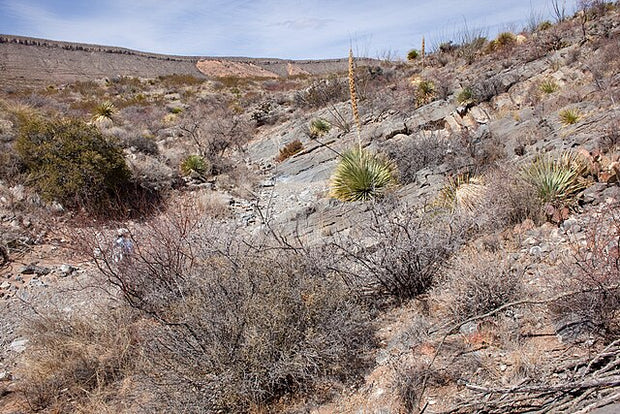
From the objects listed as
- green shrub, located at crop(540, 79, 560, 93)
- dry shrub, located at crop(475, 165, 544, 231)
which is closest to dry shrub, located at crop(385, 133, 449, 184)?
dry shrub, located at crop(475, 165, 544, 231)

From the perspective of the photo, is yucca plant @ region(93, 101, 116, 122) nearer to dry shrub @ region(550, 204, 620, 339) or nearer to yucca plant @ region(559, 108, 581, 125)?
yucca plant @ region(559, 108, 581, 125)

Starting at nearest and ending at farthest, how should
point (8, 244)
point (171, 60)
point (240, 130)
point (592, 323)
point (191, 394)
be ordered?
point (592, 323) < point (191, 394) < point (8, 244) < point (240, 130) < point (171, 60)

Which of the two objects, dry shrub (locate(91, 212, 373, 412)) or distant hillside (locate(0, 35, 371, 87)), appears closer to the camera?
dry shrub (locate(91, 212, 373, 412))

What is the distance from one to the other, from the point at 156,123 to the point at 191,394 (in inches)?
760

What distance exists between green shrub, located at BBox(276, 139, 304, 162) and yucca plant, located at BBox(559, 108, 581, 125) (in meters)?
8.71

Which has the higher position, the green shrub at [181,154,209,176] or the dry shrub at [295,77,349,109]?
the dry shrub at [295,77,349,109]

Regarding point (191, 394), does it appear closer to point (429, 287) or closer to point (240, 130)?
point (429, 287)

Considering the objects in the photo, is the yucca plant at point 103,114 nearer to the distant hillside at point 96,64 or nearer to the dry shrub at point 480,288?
the dry shrub at point 480,288

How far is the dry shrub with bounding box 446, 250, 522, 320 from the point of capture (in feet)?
11.1

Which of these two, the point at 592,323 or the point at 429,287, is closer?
the point at 592,323

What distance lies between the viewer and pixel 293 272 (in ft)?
12.8

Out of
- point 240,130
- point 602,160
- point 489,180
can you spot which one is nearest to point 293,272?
point 489,180

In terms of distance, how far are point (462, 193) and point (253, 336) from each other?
172 inches

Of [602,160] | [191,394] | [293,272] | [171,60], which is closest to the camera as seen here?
[191,394]
